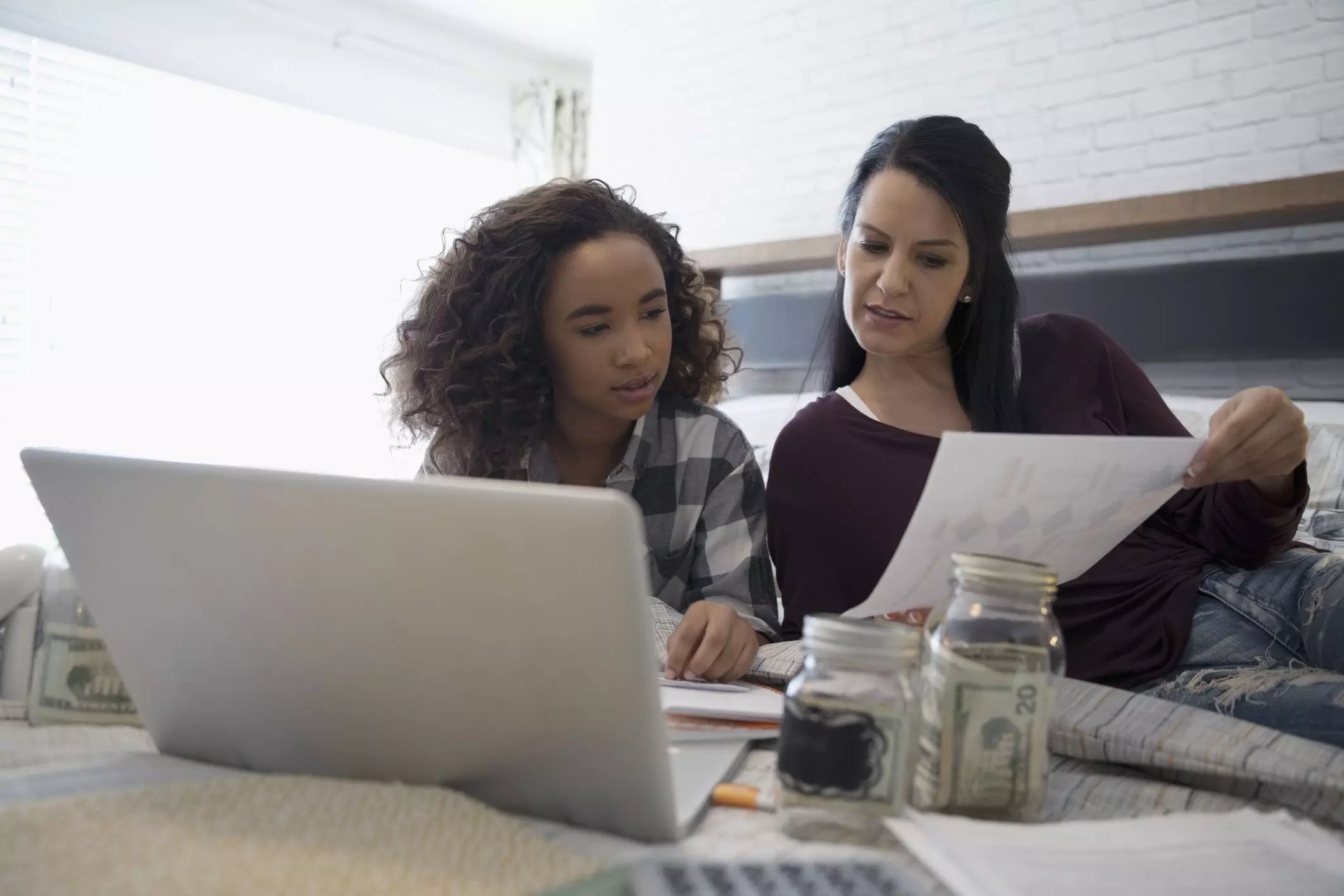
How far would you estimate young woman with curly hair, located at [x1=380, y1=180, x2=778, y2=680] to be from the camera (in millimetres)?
1363

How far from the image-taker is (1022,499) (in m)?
0.74

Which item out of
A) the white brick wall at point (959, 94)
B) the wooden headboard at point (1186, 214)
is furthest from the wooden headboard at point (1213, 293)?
the white brick wall at point (959, 94)

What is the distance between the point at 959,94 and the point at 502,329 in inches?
76.4

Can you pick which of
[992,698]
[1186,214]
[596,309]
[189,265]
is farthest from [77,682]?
[189,265]

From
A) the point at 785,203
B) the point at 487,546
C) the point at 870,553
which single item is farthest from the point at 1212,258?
the point at 487,546

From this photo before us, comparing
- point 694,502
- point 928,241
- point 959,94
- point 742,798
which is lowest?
point 742,798

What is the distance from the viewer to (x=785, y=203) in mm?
3363

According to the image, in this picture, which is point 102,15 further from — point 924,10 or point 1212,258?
point 1212,258

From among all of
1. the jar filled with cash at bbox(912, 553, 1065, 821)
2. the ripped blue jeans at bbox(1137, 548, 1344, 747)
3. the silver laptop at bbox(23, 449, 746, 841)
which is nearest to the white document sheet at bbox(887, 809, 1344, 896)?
the jar filled with cash at bbox(912, 553, 1065, 821)

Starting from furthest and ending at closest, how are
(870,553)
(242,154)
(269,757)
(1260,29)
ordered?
(242,154) → (1260,29) → (870,553) → (269,757)

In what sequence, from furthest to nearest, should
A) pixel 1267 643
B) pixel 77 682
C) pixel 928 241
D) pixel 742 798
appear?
pixel 928 241 → pixel 1267 643 → pixel 77 682 → pixel 742 798

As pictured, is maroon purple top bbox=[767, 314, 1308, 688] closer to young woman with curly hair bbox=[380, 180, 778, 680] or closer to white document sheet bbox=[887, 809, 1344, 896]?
young woman with curly hair bbox=[380, 180, 778, 680]

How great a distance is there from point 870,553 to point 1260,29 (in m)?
1.86

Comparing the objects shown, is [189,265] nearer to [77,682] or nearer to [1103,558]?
[77,682]
